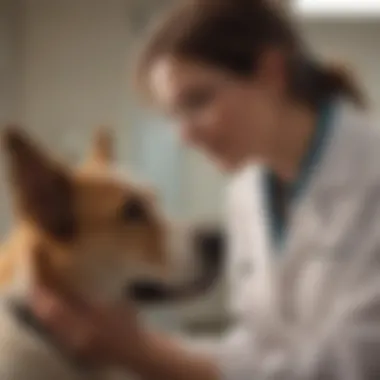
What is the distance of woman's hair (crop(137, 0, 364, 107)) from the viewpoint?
2.28 ft

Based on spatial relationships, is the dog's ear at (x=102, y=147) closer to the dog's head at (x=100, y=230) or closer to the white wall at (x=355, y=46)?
the dog's head at (x=100, y=230)

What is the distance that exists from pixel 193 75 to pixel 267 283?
226 millimetres

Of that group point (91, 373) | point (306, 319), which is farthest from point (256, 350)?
point (91, 373)

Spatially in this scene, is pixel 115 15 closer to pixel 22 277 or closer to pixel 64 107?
pixel 64 107

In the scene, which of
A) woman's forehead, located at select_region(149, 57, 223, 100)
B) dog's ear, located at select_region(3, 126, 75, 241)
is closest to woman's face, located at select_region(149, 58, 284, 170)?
woman's forehead, located at select_region(149, 57, 223, 100)

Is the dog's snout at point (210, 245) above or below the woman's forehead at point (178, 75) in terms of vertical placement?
below

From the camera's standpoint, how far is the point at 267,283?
74cm

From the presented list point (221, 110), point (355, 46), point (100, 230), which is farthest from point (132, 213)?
point (355, 46)

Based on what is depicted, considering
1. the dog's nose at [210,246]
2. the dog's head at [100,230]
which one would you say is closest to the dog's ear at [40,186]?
the dog's head at [100,230]

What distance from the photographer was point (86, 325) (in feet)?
2.22

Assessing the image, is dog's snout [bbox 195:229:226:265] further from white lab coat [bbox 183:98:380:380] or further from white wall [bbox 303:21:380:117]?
white wall [bbox 303:21:380:117]

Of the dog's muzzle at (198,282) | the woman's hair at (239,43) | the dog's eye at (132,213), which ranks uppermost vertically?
the woman's hair at (239,43)

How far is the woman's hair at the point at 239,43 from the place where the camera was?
0.69 metres

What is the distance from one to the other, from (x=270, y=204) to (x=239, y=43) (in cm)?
17
